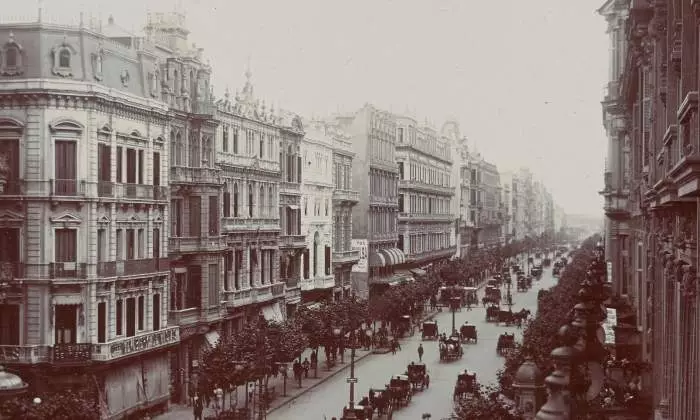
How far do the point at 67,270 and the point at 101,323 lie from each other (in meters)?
2.57

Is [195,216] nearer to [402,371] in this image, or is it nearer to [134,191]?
[134,191]

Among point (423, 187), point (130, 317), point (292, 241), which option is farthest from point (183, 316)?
point (423, 187)

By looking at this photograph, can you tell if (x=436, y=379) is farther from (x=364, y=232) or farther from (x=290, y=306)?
(x=364, y=232)

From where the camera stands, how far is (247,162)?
58.4 metres

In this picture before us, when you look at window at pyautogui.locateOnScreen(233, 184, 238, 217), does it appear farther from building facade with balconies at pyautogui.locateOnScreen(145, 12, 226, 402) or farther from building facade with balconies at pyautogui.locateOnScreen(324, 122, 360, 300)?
building facade with balconies at pyautogui.locateOnScreen(324, 122, 360, 300)

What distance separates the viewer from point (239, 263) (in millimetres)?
56469

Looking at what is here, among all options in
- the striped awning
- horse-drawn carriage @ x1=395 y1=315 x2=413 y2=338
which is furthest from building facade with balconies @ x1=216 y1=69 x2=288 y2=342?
the striped awning

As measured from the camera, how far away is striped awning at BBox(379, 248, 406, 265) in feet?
305

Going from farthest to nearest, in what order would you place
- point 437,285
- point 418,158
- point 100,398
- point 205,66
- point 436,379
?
point 418,158 < point 437,285 < point 436,379 < point 205,66 < point 100,398

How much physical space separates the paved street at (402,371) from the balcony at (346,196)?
12.3 meters

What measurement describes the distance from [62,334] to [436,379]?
22.8 m

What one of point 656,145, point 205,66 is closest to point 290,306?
point 205,66

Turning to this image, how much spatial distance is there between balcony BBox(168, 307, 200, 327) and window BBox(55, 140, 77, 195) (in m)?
9.81

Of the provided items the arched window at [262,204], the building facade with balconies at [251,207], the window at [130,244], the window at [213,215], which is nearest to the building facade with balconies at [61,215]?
the window at [130,244]
